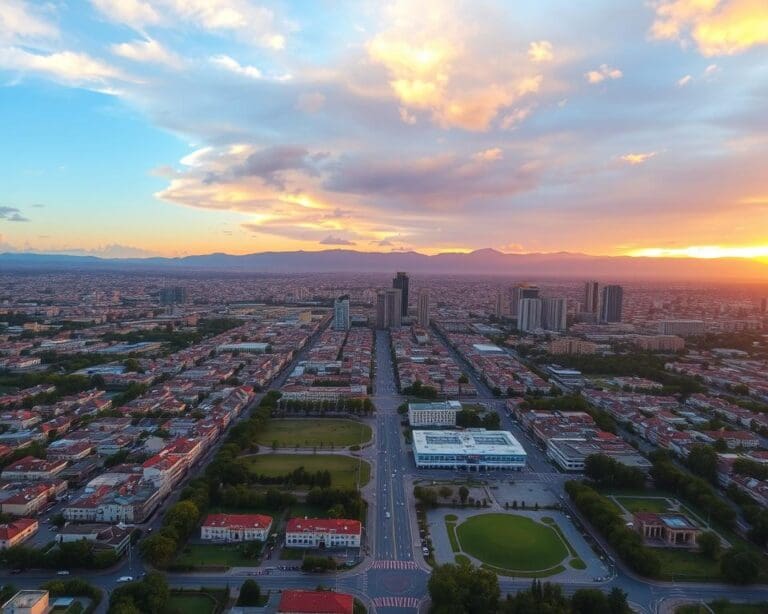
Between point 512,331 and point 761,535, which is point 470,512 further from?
point 512,331

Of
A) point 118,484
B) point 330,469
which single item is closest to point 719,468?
point 330,469

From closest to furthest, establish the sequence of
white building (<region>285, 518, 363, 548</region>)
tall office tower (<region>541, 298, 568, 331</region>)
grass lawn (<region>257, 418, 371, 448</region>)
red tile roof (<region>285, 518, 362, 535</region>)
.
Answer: white building (<region>285, 518, 363, 548</region>) < red tile roof (<region>285, 518, 362, 535</region>) < grass lawn (<region>257, 418, 371, 448</region>) < tall office tower (<region>541, 298, 568, 331</region>)

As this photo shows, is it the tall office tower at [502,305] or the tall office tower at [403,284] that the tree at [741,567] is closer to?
the tall office tower at [403,284]

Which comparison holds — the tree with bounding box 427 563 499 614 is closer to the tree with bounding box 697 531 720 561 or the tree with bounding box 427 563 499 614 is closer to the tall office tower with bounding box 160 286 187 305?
the tree with bounding box 697 531 720 561

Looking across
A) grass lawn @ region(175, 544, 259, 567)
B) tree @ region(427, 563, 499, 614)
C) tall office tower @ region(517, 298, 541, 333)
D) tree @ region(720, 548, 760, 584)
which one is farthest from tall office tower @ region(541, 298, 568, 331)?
grass lawn @ region(175, 544, 259, 567)

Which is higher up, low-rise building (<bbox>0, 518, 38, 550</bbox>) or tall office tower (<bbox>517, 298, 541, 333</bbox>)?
tall office tower (<bbox>517, 298, 541, 333</bbox>)

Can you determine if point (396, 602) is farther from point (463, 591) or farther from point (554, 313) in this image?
point (554, 313)
